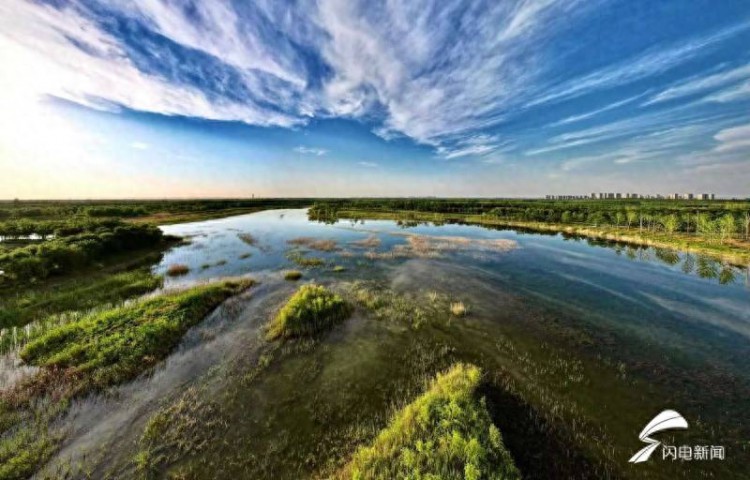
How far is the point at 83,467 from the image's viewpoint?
28.7ft

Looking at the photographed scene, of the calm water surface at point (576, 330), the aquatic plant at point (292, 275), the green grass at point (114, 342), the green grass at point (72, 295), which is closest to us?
the calm water surface at point (576, 330)

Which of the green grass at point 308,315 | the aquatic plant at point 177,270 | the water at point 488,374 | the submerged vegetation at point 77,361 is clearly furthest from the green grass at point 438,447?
the aquatic plant at point 177,270

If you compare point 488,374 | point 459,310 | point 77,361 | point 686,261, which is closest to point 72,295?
point 77,361

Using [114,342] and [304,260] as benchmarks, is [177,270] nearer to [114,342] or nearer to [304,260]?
[304,260]

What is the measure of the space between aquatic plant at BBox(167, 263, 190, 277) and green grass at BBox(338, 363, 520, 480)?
2911cm

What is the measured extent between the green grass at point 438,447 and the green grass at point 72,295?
2380 centimetres

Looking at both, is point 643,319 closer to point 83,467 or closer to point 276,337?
point 276,337

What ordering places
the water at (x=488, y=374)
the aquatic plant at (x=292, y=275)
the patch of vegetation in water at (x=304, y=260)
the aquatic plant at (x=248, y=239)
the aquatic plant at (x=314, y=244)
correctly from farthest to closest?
1. the aquatic plant at (x=248, y=239)
2. the aquatic plant at (x=314, y=244)
3. the patch of vegetation in water at (x=304, y=260)
4. the aquatic plant at (x=292, y=275)
5. the water at (x=488, y=374)

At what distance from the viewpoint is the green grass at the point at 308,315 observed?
17516 mm

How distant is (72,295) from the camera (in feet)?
71.4

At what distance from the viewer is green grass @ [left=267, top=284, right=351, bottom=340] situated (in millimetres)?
17516

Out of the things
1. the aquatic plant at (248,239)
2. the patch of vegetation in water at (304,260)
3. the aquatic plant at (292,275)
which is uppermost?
the aquatic plant at (248,239)

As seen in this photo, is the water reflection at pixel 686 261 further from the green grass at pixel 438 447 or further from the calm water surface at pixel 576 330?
the green grass at pixel 438 447

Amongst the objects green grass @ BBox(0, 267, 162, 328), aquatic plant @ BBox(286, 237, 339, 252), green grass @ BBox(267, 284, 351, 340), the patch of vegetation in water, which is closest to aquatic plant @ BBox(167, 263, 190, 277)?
green grass @ BBox(0, 267, 162, 328)
